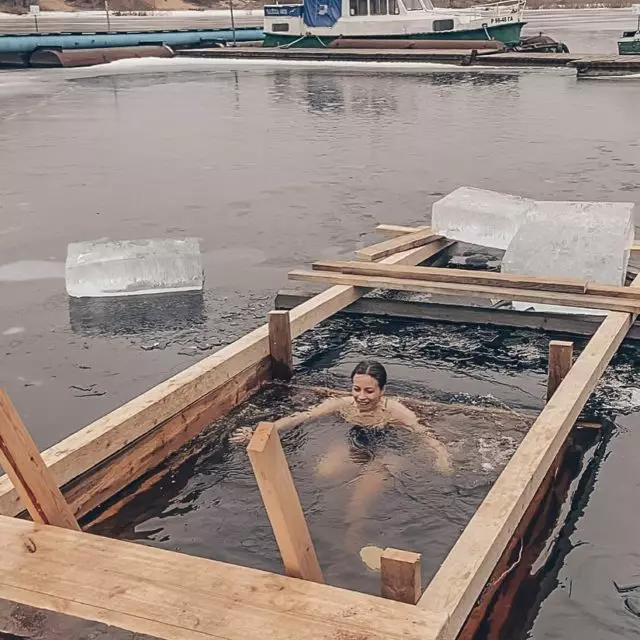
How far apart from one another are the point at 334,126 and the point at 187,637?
56.0 feet

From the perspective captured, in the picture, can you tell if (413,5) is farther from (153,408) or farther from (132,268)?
(153,408)

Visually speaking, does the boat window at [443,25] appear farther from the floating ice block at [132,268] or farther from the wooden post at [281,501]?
the wooden post at [281,501]

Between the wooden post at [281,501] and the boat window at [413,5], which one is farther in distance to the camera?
the boat window at [413,5]

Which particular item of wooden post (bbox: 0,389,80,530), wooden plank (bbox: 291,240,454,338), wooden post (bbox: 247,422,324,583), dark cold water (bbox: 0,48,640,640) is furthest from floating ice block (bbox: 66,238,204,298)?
wooden post (bbox: 247,422,324,583)

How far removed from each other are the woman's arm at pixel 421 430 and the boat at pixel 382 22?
32.1 m

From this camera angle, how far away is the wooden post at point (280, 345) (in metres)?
6.34

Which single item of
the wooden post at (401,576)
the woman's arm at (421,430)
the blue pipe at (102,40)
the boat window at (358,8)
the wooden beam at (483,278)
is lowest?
the woman's arm at (421,430)

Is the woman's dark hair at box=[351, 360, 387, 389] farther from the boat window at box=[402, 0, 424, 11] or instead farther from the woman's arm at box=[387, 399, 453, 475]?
the boat window at box=[402, 0, 424, 11]

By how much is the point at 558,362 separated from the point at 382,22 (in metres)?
32.7

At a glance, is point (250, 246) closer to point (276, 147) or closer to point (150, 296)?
point (150, 296)

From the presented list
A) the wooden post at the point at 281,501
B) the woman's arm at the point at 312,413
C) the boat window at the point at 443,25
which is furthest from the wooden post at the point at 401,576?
the boat window at the point at 443,25

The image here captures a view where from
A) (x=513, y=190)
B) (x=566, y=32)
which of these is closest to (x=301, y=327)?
(x=513, y=190)

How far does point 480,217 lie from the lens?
851 cm

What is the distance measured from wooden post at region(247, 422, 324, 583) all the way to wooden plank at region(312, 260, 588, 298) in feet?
13.3
